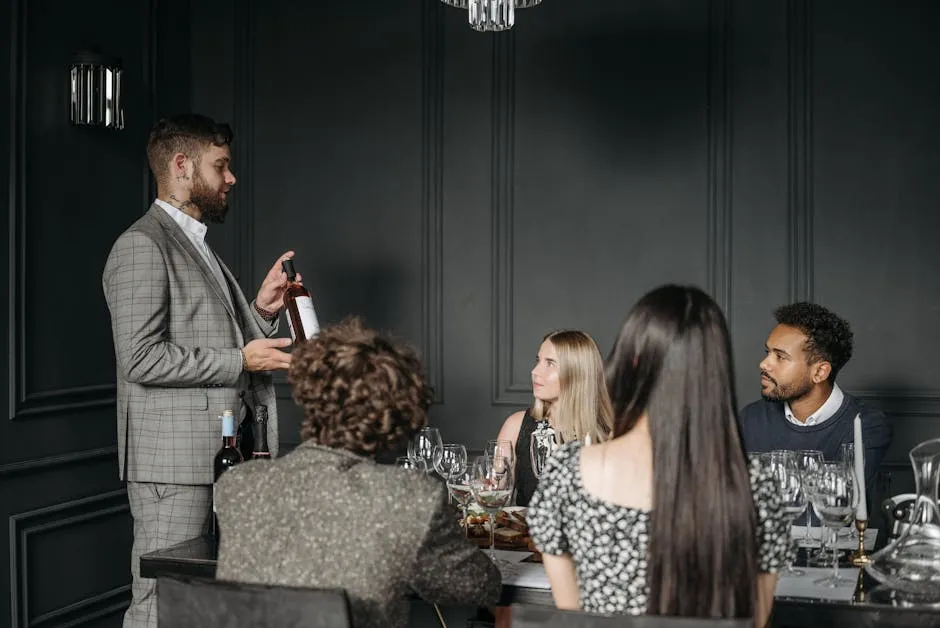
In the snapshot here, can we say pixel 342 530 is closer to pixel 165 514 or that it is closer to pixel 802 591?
pixel 802 591

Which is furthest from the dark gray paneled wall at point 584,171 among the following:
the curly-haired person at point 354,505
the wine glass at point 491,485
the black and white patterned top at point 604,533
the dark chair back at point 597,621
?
the dark chair back at point 597,621

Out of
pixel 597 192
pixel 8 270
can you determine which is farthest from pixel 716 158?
pixel 8 270

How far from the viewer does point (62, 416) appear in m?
3.84

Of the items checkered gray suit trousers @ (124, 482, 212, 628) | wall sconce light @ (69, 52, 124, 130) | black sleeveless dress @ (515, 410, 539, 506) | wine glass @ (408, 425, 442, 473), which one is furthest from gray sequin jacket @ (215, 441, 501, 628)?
wall sconce light @ (69, 52, 124, 130)

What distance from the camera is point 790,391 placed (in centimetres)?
335

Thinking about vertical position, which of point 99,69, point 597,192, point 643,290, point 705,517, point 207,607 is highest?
point 99,69

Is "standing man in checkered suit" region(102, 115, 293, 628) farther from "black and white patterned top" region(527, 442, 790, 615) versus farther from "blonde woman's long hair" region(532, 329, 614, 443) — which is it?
"black and white patterned top" region(527, 442, 790, 615)

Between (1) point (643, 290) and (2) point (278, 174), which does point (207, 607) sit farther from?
(2) point (278, 174)

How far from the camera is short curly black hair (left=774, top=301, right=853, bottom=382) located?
3.37m

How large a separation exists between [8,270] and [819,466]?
8.96 feet

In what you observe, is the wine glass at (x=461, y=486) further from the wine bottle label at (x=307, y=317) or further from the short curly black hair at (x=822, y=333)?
the short curly black hair at (x=822, y=333)

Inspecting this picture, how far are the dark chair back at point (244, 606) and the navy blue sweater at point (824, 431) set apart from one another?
1.99 m

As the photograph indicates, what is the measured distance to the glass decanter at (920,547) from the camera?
2016mm

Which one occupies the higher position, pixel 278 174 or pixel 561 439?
pixel 278 174
